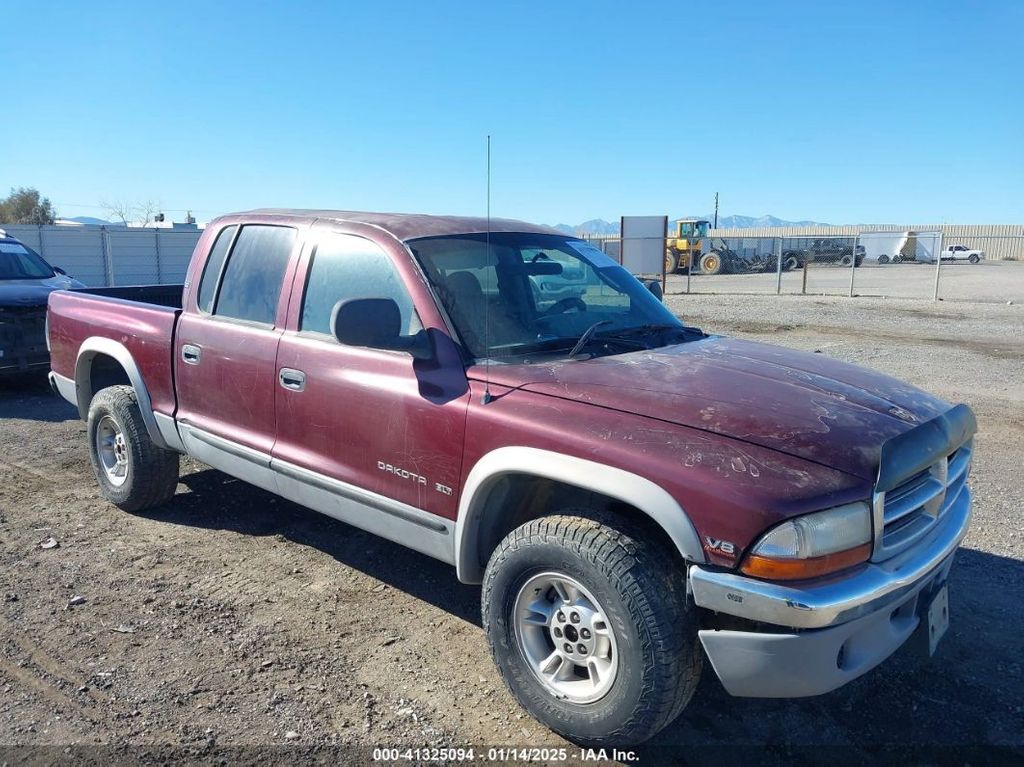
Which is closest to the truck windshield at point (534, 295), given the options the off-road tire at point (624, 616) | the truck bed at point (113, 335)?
the off-road tire at point (624, 616)

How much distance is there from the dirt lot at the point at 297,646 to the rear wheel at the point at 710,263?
3299cm

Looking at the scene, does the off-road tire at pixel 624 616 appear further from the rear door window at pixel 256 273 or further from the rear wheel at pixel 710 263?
the rear wheel at pixel 710 263

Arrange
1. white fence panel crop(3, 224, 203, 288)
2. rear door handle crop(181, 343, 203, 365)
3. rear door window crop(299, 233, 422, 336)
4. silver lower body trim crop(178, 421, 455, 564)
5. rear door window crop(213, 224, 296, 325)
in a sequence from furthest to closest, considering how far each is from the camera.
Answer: white fence panel crop(3, 224, 203, 288)
rear door handle crop(181, 343, 203, 365)
rear door window crop(213, 224, 296, 325)
rear door window crop(299, 233, 422, 336)
silver lower body trim crop(178, 421, 455, 564)

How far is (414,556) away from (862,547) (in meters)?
2.75

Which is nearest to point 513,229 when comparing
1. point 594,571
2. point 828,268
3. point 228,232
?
point 228,232

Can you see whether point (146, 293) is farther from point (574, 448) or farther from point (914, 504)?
point (914, 504)

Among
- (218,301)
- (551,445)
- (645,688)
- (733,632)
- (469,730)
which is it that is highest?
(218,301)

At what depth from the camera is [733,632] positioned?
2.50 m

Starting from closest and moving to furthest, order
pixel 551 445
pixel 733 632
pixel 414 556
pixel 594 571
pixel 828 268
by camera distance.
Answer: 1. pixel 733 632
2. pixel 594 571
3. pixel 551 445
4. pixel 414 556
5. pixel 828 268

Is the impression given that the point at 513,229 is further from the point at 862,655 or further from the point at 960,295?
the point at 960,295

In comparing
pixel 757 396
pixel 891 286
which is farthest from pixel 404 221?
pixel 891 286

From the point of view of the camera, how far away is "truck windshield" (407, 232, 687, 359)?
3.56 meters

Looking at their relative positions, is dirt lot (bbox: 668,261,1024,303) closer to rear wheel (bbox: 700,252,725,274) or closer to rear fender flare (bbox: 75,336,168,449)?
rear wheel (bbox: 700,252,725,274)

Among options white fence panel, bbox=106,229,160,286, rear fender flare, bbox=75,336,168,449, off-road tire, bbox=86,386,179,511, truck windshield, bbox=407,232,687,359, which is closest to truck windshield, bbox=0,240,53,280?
rear fender flare, bbox=75,336,168,449
